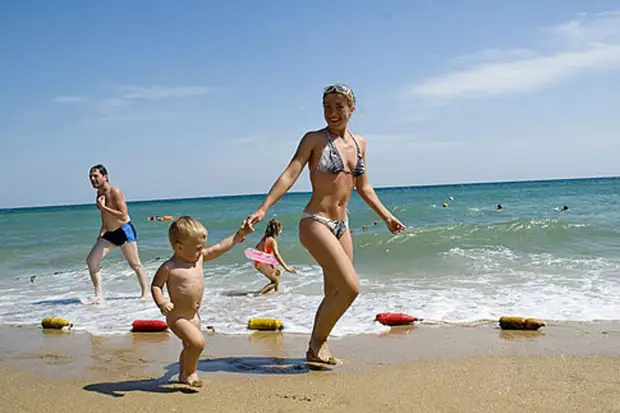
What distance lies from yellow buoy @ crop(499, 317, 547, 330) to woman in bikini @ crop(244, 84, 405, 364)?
2151 mm

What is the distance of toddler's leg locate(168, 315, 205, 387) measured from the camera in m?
4.15

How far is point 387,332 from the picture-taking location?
6.17 metres

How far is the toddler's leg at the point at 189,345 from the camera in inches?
163

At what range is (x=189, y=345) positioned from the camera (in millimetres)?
4164

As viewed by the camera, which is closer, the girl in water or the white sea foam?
the white sea foam

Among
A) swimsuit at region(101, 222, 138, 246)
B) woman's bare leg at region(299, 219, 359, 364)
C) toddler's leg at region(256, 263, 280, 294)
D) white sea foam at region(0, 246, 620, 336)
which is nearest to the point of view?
woman's bare leg at region(299, 219, 359, 364)

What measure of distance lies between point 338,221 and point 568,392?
1.97 metres

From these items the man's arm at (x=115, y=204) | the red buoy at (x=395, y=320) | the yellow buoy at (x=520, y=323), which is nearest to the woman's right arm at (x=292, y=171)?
the red buoy at (x=395, y=320)

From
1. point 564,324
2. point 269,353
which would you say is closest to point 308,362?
point 269,353

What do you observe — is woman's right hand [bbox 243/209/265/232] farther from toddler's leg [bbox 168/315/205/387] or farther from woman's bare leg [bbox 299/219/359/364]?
toddler's leg [bbox 168/315/205/387]

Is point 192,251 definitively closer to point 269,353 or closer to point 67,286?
point 269,353

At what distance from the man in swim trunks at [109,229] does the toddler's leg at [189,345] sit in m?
4.87

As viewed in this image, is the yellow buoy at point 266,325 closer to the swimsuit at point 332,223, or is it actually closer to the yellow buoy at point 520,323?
the swimsuit at point 332,223

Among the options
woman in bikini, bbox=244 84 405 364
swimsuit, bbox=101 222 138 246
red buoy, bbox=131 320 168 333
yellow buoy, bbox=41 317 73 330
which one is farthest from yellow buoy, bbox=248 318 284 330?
swimsuit, bbox=101 222 138 246
